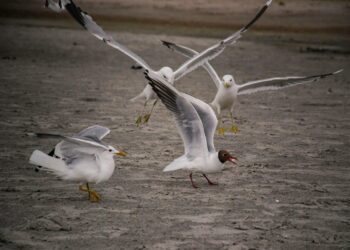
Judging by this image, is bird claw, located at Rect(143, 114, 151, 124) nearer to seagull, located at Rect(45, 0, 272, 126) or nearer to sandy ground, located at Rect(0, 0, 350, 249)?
seagull, located at Rect(45, 0, 272, 126)

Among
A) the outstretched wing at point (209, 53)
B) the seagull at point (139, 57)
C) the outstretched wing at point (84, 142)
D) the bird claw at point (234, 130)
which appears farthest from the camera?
the outstretched wing at point (209, 53)

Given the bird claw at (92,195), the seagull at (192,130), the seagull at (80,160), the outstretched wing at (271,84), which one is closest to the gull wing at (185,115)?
the seagull at (192,130)

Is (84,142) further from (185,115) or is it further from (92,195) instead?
(185,115)

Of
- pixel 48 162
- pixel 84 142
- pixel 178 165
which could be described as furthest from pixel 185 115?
→ pixel 48 162

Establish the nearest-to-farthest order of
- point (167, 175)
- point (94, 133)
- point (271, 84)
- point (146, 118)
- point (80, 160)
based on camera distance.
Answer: point (80, 160) < point (94, 133) < point (167, 175) < point (271, 84) < point (146, 118)

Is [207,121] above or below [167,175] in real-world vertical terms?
above

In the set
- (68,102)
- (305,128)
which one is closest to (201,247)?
(305,128)

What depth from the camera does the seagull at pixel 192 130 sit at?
265 inches

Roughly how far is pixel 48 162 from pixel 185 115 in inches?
55.7

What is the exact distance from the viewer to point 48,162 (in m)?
6.05

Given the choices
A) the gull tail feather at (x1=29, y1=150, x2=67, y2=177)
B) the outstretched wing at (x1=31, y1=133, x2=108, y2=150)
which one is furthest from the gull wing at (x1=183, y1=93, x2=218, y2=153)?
the gull tail feather at (x1=29, y1=150, x2=67, y2=177)

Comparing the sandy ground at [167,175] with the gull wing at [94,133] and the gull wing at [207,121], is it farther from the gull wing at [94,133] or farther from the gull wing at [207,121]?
the gull wing at [94,133]

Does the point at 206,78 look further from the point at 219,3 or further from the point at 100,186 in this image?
the point at 219,3

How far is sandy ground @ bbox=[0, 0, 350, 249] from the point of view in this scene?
5.59m
